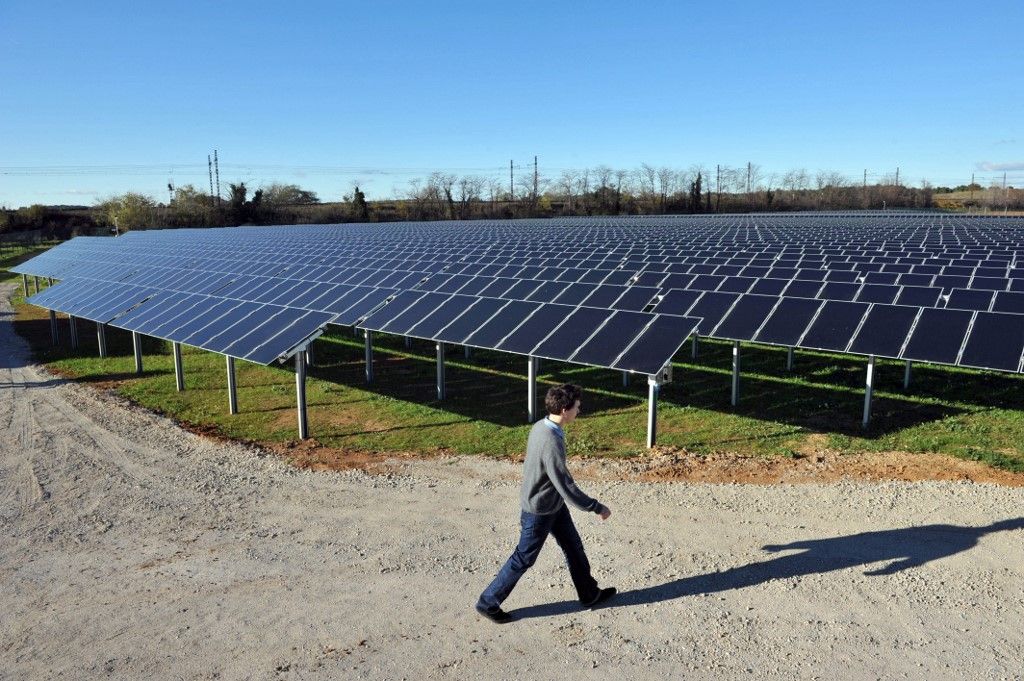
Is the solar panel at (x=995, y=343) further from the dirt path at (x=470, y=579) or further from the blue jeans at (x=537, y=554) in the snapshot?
the blue jeans at (x=537, y=554)

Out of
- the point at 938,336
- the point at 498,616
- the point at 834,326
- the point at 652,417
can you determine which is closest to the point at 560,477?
the point at 498,616

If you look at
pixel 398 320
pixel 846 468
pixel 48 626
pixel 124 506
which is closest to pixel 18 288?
pixel 398 320

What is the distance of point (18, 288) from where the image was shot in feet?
155

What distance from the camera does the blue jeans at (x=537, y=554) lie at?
22.3 ft

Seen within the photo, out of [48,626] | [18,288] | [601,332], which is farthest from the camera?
[18,288]

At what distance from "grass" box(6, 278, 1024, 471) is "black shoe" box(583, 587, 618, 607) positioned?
528 centimetres

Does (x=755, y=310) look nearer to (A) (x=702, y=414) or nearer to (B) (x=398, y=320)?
(A) (x=702, y=414)

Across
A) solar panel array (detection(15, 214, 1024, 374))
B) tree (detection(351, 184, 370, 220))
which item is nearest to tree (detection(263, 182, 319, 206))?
tree (detection(351, 184, 370, 220))

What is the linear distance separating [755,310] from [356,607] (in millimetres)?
11748

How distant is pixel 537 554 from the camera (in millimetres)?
6902

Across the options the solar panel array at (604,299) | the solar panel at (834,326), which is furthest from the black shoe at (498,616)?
the solar panel at (834,326)

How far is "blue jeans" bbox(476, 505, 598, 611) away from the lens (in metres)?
6.80

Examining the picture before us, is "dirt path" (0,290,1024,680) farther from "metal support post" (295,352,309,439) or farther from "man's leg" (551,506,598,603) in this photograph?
"metal support post" (295,352,309,439)

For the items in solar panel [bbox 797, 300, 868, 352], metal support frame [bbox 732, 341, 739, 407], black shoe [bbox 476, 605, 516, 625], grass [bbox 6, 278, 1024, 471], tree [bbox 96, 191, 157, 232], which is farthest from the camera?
tree [bbox 96, 191, 157, 232]
